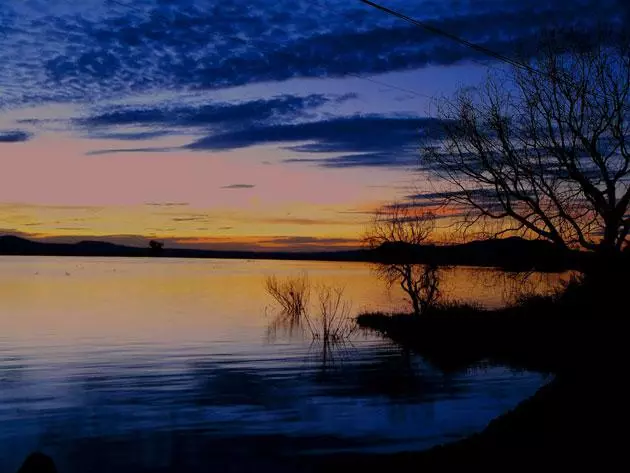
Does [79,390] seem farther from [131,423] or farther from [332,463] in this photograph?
[332,463]

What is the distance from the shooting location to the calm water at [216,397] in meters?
16.0

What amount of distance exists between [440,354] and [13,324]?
2938 centimetres

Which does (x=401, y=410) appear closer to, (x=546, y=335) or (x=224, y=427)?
(x=224, y=427)

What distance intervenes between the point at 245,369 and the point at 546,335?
51.0 feet

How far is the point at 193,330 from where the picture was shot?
144 feet

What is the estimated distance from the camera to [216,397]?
868 inches

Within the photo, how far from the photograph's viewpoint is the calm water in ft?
52.6

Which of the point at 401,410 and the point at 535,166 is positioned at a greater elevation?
the point at 535,166

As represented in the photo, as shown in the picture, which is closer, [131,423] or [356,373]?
[131,423]

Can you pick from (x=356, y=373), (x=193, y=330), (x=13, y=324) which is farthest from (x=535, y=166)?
(x=13, y=324)

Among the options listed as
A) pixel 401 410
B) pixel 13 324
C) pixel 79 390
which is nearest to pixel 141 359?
pixel 79 390

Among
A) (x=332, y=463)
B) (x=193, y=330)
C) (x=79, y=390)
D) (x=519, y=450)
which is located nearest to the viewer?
(x=519, y=450)

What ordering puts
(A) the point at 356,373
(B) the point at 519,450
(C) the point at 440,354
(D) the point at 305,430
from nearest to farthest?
(B) the point at 519,450, (D) the point at 305,430, (A) the point at 356,373, (C) the point at 440,354

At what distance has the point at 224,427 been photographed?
707 inches
